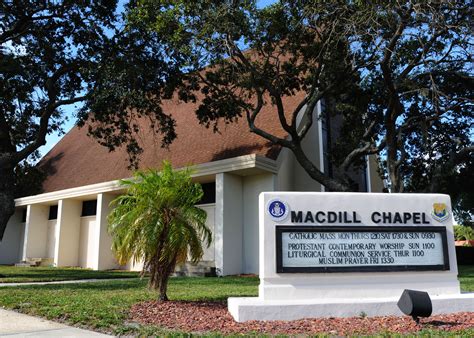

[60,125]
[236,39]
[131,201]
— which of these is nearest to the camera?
[131,201]

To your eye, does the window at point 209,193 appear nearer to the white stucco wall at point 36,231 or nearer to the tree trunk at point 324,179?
the tree trunk at point 324,179

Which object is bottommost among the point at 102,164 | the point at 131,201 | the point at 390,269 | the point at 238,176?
the point at 390,269

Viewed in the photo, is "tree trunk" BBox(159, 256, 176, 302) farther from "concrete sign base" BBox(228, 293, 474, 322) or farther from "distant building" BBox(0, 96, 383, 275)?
"distant building" BBox(0, 96, 383, 275)

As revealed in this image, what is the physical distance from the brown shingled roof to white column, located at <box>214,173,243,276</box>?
5.18 feet

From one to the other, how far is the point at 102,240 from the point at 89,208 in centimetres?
398

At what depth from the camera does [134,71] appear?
59.8ft

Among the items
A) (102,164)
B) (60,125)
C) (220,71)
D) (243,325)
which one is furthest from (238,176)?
(243,325)

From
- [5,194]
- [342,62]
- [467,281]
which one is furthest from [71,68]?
[467,281]

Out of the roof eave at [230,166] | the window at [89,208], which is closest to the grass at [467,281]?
the roof eave at [230,166]

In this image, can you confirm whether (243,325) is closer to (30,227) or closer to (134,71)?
(134,71)

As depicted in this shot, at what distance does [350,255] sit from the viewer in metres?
8.20

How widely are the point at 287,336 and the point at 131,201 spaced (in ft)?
14.5

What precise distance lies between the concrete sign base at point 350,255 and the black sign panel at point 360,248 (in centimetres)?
2

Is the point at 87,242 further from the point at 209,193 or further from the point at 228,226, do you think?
the point at 228,226
